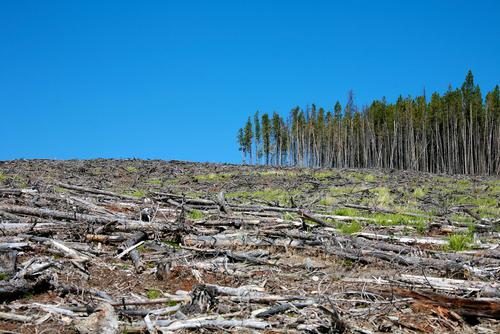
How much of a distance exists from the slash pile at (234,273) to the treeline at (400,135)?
5532 cm

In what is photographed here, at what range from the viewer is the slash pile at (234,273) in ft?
14.1

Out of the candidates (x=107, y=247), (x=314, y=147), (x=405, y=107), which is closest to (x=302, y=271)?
(x=107, y=247)

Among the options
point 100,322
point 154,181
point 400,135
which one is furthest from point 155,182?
point 400,135

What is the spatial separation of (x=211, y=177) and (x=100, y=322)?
2129 cm

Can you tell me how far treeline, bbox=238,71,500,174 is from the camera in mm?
59938

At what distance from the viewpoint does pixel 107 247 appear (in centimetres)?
698

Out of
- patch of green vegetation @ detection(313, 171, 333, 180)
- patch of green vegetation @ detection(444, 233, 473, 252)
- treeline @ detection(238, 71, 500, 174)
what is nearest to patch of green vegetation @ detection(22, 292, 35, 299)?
patch of green vegetation @ detection(444, 233, 473, 252)

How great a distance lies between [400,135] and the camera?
65.4 metres

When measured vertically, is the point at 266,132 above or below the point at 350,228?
above

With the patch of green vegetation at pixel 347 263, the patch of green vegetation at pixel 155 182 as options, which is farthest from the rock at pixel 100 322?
the patch of green vegetation at pixel 155 182

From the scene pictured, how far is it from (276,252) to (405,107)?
64941 millimetres

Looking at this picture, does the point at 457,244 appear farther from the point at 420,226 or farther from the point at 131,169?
the point at 131,169

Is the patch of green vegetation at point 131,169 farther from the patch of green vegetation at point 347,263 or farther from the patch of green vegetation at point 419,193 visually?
the patch of green vegetation at point 347,263

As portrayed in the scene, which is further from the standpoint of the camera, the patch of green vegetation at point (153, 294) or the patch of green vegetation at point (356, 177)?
the patch of green vegetation at point (356, 177)
